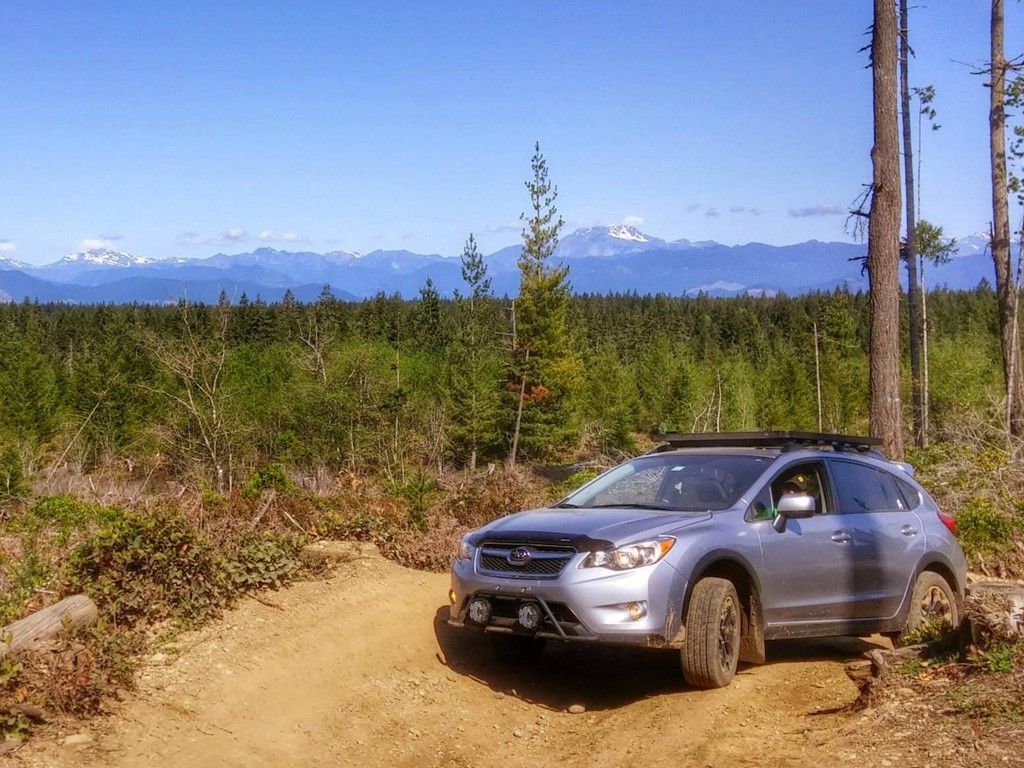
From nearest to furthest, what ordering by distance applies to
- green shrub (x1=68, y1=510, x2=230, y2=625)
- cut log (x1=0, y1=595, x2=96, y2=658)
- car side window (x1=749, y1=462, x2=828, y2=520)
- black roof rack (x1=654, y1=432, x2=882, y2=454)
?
1. cut log (x1=0, y1=595, x2=96, y2=658)
2. green shrub (x1=68, y1=510, x2=230, y2=625)
3. car side window (x1=749, y1=462, x2=828, y2=520)
4. black roof rack (x1=654, y1=432, x2=882, y2=454)

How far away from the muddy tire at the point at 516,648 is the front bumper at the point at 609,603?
1.20 metres

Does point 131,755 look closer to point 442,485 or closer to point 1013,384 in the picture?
point 442,485

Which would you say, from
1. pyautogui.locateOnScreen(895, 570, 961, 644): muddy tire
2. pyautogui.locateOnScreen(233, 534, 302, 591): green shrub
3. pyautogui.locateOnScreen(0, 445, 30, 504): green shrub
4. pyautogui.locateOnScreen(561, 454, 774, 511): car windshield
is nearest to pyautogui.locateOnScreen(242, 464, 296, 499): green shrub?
pyautogui.locateOnScreen(233, 534, 302, 591): green shrub

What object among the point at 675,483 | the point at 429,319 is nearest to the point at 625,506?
the point at 675,483

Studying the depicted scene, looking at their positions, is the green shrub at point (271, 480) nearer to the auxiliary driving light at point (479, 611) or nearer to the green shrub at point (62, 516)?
the green shrub at point (62, 516)

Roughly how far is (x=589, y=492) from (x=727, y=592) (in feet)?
5.70

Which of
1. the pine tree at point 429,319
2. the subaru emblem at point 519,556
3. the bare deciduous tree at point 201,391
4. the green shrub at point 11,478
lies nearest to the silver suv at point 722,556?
the subaru emblem at point 519,556

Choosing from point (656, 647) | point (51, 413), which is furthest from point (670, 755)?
point (51, 413)

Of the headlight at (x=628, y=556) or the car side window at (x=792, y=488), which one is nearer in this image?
the headlight at (x=628, y=556)

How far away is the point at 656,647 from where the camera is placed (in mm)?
6797

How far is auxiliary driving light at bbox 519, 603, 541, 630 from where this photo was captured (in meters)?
7.01

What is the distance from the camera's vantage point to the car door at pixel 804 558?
7.61 metres

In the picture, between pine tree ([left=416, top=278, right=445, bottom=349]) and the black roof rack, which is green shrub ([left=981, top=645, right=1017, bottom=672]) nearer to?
the black roof rack

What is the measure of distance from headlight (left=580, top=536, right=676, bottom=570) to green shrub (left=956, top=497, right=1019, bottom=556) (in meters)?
7.97
